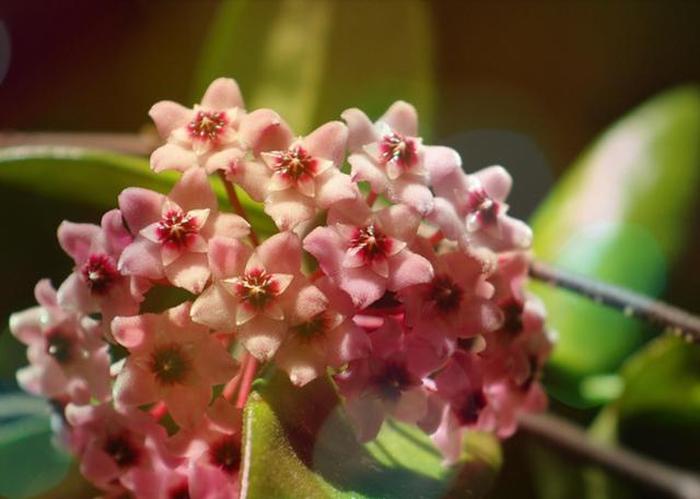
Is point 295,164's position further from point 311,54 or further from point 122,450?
point 311,54

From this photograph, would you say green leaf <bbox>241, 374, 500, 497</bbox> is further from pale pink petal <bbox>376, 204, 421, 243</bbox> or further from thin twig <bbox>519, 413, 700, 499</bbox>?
thin twig <bbox>519, 413, 700, 499</bbox>

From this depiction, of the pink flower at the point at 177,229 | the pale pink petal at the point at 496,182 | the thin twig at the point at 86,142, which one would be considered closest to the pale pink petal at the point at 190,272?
the pink flower at the point at 177,229

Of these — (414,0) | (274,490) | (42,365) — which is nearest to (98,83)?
(414,0)

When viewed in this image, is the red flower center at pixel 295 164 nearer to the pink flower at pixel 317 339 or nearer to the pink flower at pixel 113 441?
the pink flower at pixel 317 339

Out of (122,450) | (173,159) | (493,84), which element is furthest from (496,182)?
(493,84)

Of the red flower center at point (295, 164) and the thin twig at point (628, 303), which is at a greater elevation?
the red flower center at point (295, 164)
